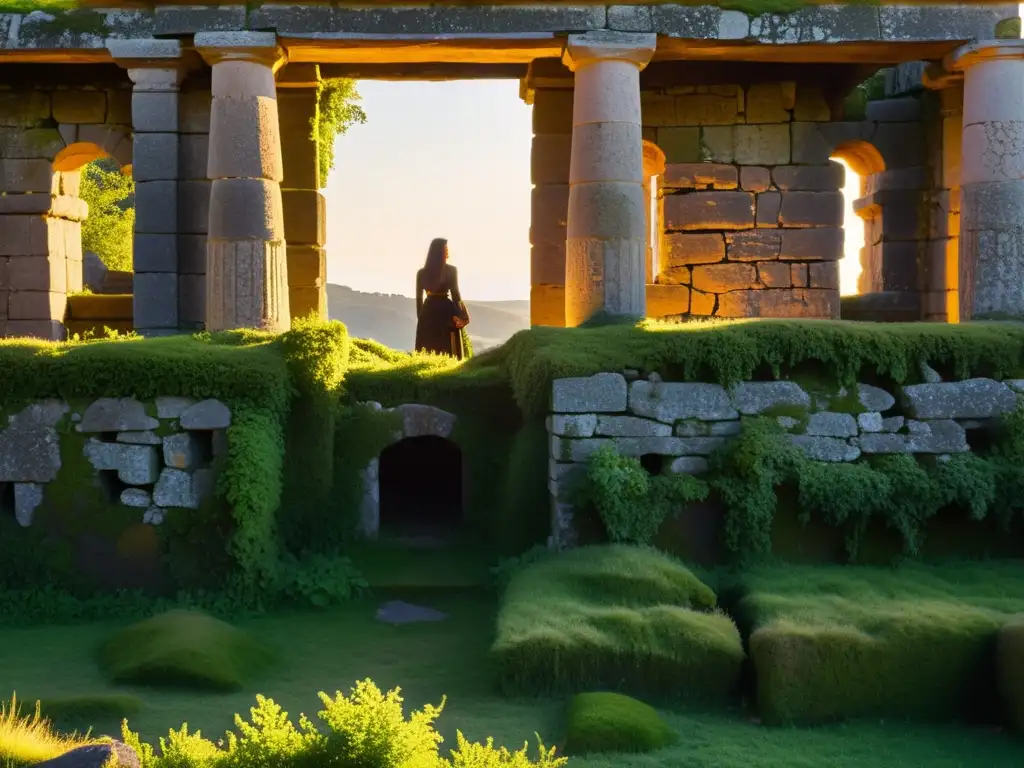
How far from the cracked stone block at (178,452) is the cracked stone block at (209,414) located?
0.10 meters

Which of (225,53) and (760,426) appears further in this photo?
(225,53)

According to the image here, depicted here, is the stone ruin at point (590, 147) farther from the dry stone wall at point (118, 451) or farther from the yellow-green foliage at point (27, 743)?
the yellow-green foliage at point (27, 743)

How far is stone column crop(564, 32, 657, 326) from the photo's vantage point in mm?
12586

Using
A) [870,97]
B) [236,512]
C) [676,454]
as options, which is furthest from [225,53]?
[870,97]

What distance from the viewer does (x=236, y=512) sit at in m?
8.80

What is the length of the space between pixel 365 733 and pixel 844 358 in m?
5.86

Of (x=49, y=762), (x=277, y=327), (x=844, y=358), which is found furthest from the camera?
(x=277, y=327)

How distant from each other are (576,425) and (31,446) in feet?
13.7

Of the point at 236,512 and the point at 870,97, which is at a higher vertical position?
the point at 870,97

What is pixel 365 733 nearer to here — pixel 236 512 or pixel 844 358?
pixel 236 512

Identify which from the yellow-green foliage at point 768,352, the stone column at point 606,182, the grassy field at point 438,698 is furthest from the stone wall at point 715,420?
the stone column at point 606,182

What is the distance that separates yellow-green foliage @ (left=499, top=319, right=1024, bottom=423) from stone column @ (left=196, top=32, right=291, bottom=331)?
13.9 feet

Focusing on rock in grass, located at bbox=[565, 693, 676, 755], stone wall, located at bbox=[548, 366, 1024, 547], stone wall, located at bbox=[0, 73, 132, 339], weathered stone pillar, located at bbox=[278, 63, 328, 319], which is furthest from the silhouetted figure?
rock in grass, located at bbox=[565, 693, 676, 755]

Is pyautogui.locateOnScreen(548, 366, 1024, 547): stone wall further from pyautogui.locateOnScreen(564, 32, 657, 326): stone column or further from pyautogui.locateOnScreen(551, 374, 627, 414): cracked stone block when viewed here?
pyautogui.locateOnScreen(564, 32, 657, 326): stone column
